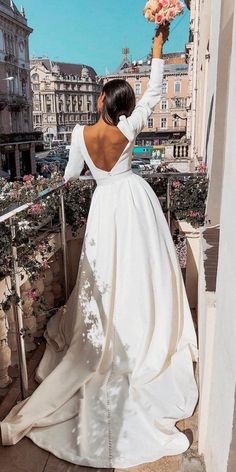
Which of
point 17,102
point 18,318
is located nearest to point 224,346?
point 18,318

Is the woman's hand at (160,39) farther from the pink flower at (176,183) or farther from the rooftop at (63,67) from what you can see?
the rooftop at (63,67)

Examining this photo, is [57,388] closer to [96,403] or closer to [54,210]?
[96,403]

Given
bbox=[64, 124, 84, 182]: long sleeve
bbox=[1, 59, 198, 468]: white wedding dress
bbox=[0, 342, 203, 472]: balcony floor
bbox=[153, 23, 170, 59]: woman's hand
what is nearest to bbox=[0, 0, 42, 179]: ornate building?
bbox=[64, 124, 84, 182]: long sleeve

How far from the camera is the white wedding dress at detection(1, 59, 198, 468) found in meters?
2.09

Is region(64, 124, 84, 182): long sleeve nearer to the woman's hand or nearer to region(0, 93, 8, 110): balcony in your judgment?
the woman's hand

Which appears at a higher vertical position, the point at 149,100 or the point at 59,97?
the point at 59,97

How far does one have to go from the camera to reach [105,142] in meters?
2.26

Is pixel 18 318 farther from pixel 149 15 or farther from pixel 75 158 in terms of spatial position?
pixel 149 15

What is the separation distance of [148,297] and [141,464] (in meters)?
0.85

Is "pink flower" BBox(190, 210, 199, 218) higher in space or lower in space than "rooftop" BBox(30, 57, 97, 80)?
lower

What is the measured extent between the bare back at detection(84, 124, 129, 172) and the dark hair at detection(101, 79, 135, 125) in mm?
58

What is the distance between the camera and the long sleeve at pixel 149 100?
2.20 m

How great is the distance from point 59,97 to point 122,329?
249 feet

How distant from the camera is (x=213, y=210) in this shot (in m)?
2.97
